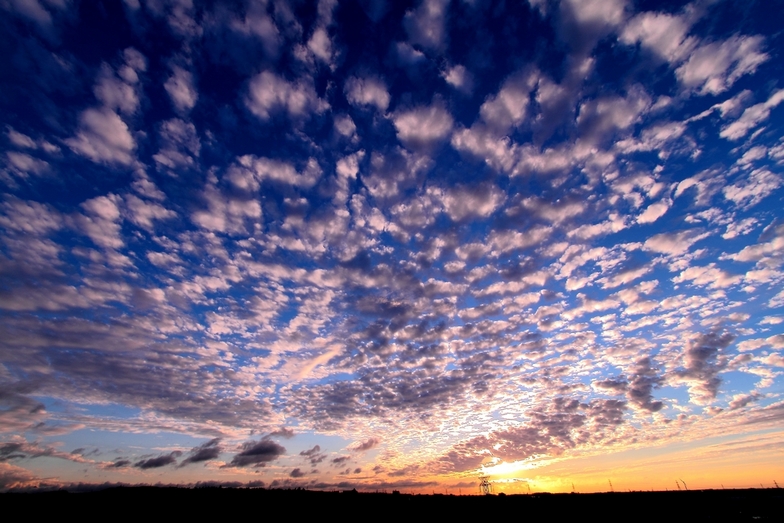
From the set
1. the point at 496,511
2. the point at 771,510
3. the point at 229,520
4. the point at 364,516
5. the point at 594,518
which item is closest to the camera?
the point at 229,520

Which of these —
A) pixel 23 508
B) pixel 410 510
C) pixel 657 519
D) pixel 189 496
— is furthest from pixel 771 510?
pixel 23 508

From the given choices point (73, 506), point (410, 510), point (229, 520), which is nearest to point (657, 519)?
point (410, 510)

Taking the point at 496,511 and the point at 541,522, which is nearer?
the point at 541,522

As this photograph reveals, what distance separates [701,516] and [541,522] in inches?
1372

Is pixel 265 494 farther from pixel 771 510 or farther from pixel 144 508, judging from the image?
pixel 771 510

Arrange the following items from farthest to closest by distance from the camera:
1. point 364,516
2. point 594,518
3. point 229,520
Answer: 1. point 594,518
2. point 364,516
3. point 229,520

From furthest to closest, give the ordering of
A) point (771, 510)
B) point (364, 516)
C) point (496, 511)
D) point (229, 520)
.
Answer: point (496, 511) → point (771, 510) → point (364, 516) → point (229, 520)

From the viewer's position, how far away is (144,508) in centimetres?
6147

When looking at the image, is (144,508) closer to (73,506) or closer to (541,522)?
(73,506)

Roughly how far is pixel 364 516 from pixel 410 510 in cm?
1760

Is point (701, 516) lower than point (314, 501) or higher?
lower

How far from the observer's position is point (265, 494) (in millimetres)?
90688

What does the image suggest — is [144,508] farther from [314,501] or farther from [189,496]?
[314,501]

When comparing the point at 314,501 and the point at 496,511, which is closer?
the point at 314,501
